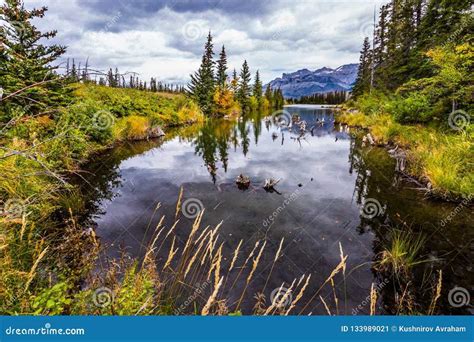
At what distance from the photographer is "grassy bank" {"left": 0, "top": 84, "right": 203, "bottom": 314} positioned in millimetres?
2631

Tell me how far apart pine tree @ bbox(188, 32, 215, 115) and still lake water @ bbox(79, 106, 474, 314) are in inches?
1173

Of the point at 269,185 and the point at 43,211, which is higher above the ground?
the point at 43,211

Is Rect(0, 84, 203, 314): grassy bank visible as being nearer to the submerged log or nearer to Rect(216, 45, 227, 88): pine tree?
the submerged log

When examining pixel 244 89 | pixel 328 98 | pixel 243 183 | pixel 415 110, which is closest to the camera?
pixel 243 183

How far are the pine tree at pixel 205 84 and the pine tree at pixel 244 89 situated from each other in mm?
14042

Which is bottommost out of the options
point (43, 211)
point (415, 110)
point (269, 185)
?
point (269, 185)

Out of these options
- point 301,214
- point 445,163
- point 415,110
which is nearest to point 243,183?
point 301,214

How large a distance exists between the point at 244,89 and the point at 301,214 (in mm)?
54032

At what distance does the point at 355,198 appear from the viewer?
8523 millimetres

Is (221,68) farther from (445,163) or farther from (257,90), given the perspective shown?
(445,163)

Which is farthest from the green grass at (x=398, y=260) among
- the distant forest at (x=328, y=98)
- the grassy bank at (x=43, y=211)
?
the distant forest at (x=328, y=98)

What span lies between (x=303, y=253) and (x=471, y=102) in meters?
12.1

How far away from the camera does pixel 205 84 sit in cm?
4178

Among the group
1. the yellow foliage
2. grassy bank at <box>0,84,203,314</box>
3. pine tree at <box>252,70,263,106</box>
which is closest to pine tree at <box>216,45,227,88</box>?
the yellow foliage
